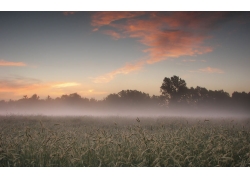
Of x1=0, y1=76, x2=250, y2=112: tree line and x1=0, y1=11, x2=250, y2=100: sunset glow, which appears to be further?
x1=0, y1=76, x2=250, y2=112: tree line

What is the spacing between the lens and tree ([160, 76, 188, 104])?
749cm

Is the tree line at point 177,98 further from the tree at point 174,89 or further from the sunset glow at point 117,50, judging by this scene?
the sunset glow at point 117,50

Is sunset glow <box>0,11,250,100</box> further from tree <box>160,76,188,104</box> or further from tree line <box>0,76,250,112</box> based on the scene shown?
tree line <box>0,76,250,112</box>

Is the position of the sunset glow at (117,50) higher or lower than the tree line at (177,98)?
higher

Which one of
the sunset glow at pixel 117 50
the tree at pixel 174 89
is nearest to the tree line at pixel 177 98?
the tree at pixel 174 89

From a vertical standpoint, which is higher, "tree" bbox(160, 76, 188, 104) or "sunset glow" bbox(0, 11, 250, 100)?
"sunset glow" bbox(0, 11, 250, 100)

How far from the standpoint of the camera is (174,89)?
8133 mm

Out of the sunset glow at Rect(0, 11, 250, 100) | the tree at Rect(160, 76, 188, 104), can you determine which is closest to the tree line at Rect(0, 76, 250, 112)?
the tree at Rect(160, 76, 188, 104)

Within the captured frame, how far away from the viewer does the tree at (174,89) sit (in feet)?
24.6

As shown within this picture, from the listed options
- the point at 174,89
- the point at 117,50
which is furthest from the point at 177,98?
the point at 117,50

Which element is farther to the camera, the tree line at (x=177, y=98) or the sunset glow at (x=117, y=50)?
the tree line at (x=177, y=98)

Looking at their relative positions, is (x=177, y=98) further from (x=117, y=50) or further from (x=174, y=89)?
(x=117, y=50)
